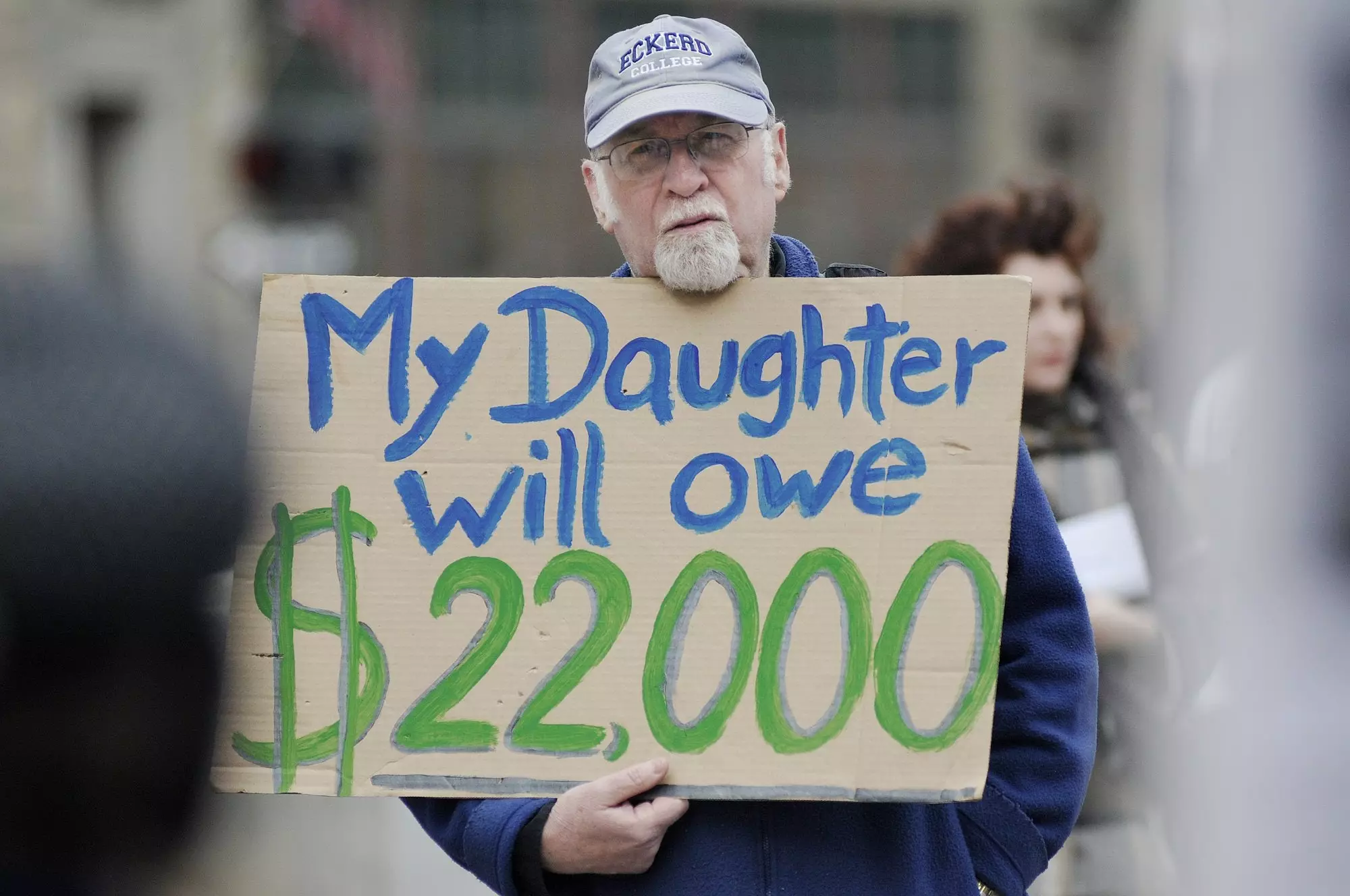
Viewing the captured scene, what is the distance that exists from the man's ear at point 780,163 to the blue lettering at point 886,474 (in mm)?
396

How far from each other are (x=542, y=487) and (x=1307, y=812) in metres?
3.18

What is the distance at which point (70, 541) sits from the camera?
0.76 m

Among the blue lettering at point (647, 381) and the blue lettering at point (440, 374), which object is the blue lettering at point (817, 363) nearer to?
the blue lettering at point (647, 381)

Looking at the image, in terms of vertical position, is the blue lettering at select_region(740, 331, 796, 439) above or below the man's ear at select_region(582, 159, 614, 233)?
below

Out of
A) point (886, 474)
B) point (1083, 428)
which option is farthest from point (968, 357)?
point (1083, 428)

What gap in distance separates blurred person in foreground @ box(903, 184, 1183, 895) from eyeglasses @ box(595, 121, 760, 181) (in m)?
1.48

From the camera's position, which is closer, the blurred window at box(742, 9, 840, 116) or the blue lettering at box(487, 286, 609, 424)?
the blue lettering at box(487, 286, 609, 424)

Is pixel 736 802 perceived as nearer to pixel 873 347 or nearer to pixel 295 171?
pixel 873 347

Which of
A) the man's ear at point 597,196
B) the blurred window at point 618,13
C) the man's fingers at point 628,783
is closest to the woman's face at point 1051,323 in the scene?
the man's ear at point 597,196

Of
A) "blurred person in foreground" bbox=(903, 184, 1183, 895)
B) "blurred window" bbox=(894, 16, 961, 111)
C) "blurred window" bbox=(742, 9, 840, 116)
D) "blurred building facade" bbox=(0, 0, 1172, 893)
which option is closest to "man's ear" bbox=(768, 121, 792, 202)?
"blurred person in foreground" bbox=(903, 184, 1183, 895)

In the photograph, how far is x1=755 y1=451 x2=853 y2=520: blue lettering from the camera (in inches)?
75.9

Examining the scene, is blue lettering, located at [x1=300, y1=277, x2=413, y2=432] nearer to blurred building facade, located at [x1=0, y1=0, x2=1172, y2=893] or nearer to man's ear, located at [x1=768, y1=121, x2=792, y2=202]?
man's ear, located at [x1=768, y1=121, x2=792, y2=202]

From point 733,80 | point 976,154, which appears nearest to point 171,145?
point 976,154

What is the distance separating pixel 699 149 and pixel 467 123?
37.8ft
